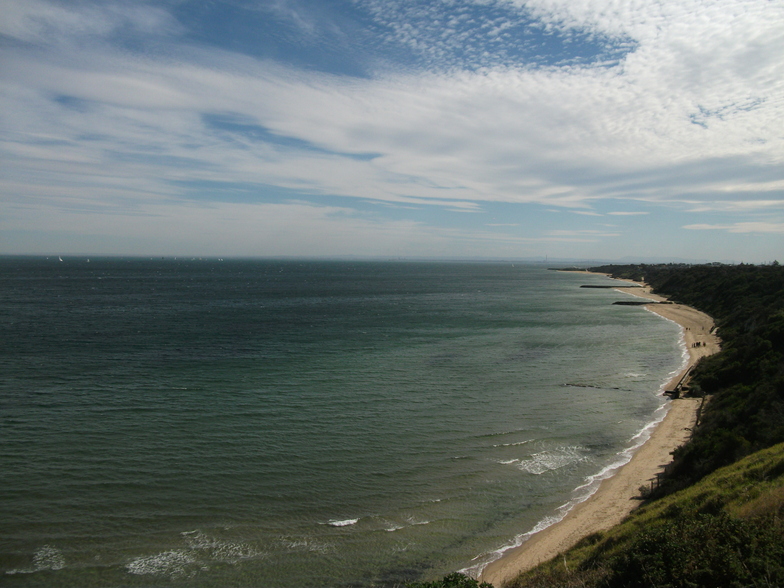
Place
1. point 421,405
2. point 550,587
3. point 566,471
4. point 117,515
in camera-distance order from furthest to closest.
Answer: point 421,405 < point 566,471 < point 117,515 < point 550,587

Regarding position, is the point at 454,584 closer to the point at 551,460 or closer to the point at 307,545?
the point at 307,545

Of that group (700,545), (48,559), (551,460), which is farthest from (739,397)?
(48,559)

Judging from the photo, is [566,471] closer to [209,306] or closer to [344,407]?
[344,407]

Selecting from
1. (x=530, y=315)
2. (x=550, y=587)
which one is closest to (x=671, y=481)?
(x=550, y=587)

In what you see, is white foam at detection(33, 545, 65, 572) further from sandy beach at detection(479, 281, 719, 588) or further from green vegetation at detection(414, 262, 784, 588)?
sandy beach at detection(479, 281, 719, 588)

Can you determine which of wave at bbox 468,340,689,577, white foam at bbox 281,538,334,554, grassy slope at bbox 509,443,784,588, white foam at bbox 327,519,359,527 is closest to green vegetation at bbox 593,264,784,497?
grassy slope at bbox 509,443,784,588

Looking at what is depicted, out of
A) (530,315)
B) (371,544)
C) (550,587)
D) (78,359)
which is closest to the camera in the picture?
(550,587)

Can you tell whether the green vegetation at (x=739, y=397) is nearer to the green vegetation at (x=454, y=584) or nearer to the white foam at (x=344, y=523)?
the green vegetation at (x=454, y=584)

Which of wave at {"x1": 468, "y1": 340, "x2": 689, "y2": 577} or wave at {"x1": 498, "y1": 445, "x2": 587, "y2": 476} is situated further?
wave at {"x1": 498, "y1": 445, "x2": 587, "y2": 476}
